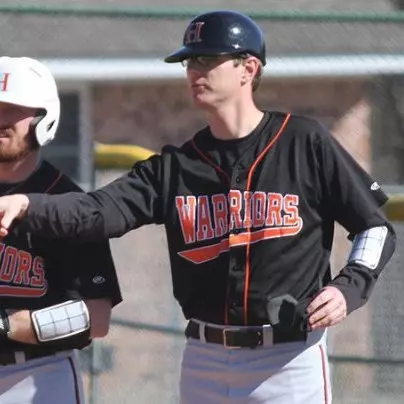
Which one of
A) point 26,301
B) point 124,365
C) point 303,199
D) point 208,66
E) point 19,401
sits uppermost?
point 208,66

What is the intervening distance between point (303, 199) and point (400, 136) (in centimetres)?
355

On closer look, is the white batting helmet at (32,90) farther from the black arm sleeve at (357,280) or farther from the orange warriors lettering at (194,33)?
the black arm sleeve at (357,280)

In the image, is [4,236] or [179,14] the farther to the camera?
[179,14]

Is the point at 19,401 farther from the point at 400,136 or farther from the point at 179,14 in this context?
the point at 400,136

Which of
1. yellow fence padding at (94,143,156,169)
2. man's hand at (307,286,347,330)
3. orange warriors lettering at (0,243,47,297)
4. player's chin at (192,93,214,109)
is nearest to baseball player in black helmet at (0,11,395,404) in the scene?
player's chin at (192,93,214,109)

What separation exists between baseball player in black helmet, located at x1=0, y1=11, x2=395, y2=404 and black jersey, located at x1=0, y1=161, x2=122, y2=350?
16 centimetres

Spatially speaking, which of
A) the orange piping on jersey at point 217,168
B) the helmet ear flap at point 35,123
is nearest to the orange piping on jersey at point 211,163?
the orange piping on jersey at point 217,168

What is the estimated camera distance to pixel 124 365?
6.79m

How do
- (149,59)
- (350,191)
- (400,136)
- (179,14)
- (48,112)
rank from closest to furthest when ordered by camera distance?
(350,191) → (48,112) → (179,14) → (400,136) → (149,59)

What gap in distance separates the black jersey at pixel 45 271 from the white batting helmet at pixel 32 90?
21 cm

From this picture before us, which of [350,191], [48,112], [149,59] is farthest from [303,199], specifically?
[149,59]

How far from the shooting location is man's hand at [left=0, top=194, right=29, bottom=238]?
4125 mm

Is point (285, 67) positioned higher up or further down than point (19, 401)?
higher up

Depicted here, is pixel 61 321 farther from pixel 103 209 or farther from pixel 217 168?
pixel 217 168
